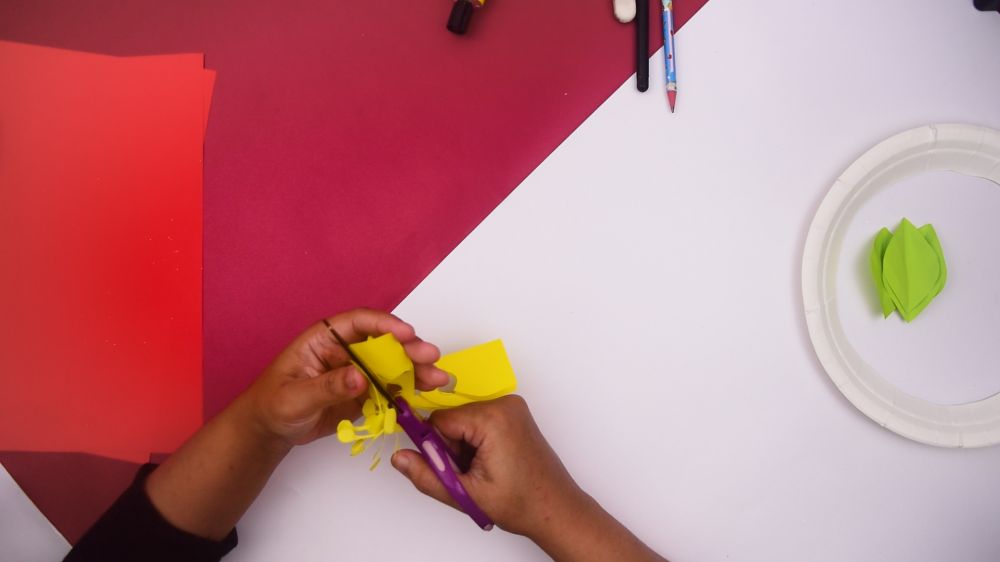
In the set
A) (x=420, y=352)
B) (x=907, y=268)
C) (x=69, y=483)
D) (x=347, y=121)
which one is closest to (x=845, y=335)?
(x=907, y=268)

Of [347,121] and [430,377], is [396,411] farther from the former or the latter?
[347,121]

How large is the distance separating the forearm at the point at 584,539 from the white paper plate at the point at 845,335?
0.90ft

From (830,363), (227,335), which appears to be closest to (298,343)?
(227,335)

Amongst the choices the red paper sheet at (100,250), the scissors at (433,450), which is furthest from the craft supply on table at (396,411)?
the red paper sheet at (100,250)

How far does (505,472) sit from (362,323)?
189 millimetres

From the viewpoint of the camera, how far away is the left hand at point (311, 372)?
1.85ft

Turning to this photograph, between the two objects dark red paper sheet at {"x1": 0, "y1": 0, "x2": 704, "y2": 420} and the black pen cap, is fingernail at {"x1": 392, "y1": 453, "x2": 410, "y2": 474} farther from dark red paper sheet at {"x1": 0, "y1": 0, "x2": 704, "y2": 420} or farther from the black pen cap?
the black pen cap

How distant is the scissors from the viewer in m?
0.57

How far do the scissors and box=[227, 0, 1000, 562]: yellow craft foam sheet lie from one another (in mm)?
118

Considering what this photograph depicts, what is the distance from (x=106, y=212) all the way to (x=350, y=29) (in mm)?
335

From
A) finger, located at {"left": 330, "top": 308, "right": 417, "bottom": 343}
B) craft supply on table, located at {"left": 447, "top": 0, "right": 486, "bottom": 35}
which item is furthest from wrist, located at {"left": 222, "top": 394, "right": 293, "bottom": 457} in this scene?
craft supply on table, located at {"left": 447, "top": 0, "right": 486, "bottom": 35}

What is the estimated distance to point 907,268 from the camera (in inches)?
26.5

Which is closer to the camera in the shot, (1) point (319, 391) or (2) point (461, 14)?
(1) point (319, 391)

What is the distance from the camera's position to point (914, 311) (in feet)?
2.25
